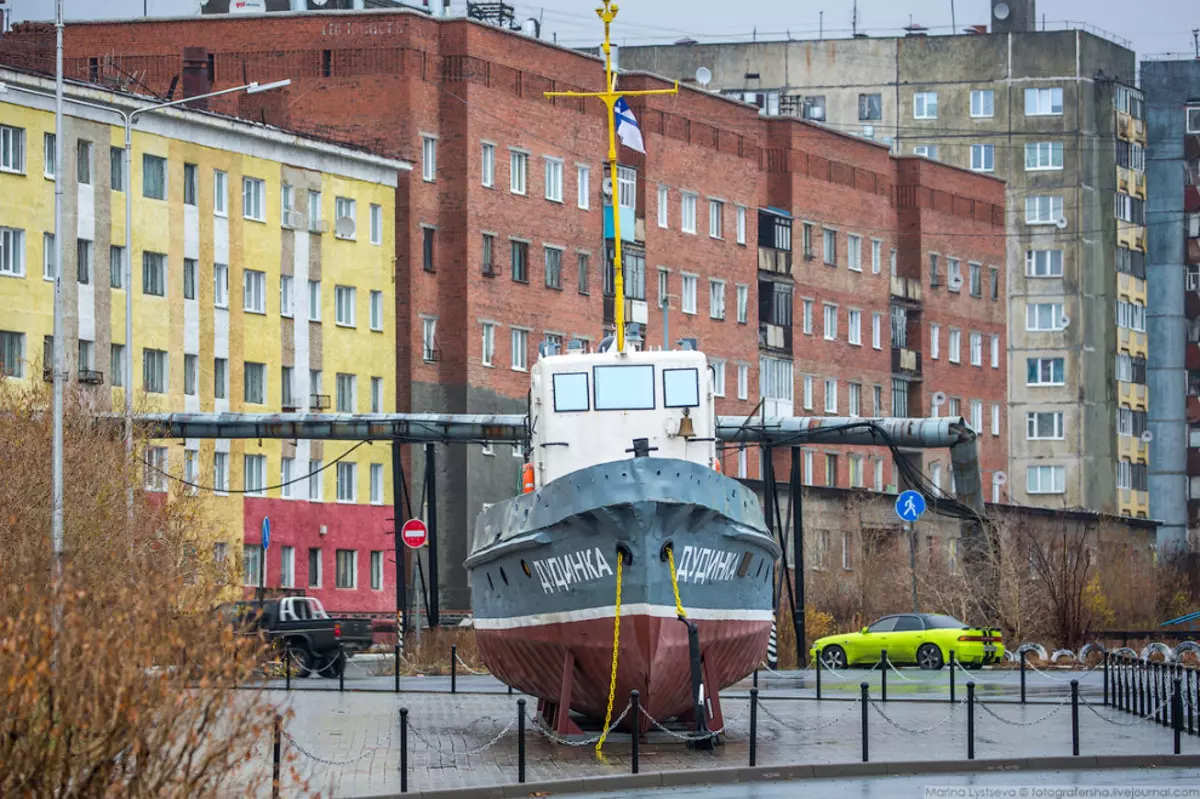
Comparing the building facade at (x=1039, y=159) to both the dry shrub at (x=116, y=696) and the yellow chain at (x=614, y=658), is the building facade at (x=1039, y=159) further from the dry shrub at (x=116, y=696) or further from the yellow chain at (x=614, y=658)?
the dry shrub at (x=116, y=696)

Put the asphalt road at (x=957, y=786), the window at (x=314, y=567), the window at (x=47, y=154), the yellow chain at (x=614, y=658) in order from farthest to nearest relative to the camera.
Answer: the window at (x=314, y=567) → the window at (x=47, y=154) → the yellow chain at (x=614, y=658) → the asphalt road at (x=957, y=786)

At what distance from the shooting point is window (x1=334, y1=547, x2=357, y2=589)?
81.0 metres

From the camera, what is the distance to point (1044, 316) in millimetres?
124625

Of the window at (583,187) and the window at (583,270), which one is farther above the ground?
the window at (583,187)

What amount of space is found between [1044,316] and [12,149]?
67.3 meters

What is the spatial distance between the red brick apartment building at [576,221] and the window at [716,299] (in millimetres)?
157

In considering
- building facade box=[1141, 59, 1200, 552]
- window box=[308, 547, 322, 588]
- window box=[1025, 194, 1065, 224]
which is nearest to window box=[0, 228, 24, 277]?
window box=[308, 547, 322, 588]

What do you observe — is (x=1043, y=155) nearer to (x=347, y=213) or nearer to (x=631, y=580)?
(x=347, y=213)

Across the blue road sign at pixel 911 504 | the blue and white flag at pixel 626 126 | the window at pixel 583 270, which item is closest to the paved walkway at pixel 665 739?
the blue and white flag at pixel 626 126

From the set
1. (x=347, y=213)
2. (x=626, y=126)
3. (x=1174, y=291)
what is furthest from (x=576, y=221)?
(x=626, y=126)

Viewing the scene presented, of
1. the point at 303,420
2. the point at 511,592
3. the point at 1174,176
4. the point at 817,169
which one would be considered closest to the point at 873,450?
the point at 817,169

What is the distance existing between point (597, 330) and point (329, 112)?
14106 millimetres

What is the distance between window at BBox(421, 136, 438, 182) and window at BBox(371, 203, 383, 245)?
97.5 inches

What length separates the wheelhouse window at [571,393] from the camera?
3369 cm
